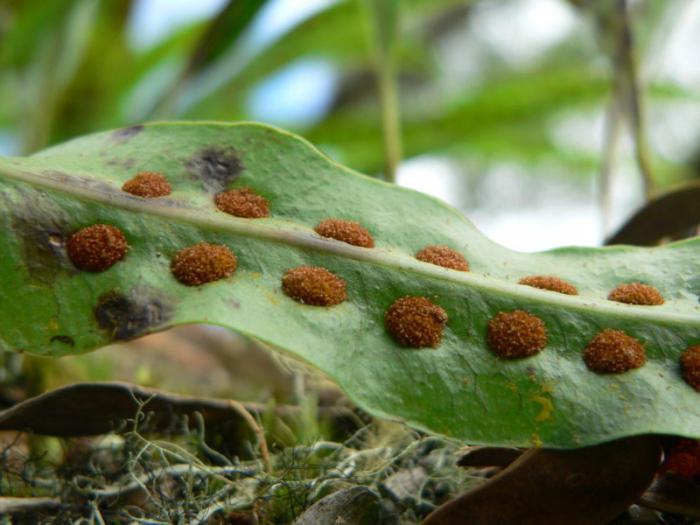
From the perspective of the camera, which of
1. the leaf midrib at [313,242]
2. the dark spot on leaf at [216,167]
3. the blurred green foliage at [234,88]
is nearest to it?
the leaf midrib at [313,242]

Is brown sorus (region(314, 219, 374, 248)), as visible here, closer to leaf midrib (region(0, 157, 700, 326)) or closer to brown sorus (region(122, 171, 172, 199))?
leaf midrib (region(0, 157, 700, 326))

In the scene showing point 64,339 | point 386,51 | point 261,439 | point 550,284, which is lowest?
point 261,439

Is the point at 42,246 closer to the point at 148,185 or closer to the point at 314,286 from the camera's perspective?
the point at 148,185

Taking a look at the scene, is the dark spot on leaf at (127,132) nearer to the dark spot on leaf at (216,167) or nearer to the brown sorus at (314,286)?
the dark spot on leaf at (216,167)

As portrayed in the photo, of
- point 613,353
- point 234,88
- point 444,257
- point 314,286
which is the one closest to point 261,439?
point 314,286

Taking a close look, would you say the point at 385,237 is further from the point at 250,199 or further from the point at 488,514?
the point at 488,514

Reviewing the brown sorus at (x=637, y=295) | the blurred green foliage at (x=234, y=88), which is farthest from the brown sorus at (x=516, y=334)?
the blurred green foliage at (x=234, y=88)
